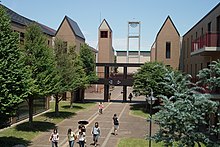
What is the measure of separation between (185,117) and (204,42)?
12.6m

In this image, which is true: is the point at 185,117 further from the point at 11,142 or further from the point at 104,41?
the point at 104,41

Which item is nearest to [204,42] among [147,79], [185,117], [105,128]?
[105,128]

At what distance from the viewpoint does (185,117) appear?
8.28 meters

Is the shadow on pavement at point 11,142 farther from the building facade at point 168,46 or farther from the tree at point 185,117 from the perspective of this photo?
the building facade at point 168,46

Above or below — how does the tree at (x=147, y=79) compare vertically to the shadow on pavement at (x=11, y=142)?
above

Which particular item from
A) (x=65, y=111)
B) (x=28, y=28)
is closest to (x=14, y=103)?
(x=28, y=28)

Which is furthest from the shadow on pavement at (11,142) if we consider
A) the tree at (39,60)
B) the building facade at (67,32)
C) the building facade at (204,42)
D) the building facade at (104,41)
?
the building facade at (104,41)

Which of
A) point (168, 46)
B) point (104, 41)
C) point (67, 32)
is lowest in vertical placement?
point (168, 46)

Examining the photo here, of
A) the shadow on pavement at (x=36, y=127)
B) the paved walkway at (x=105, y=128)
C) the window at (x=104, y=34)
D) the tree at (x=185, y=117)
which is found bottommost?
the paved walkway at (x=105, y=128)

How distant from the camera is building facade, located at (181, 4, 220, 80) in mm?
19234

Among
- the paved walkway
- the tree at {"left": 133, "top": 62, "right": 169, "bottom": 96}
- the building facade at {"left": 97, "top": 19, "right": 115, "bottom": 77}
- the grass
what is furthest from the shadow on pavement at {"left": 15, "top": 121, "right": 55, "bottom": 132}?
the building facade at {"left": 97, "top": 19, "right": 115, "bottom": 77}

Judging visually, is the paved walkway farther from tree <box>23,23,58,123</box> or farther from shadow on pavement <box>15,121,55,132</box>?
tree <box>23,23,58,123</box>

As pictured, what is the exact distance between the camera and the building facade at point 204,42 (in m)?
19.2

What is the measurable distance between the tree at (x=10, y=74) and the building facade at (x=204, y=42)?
11.4 metres
